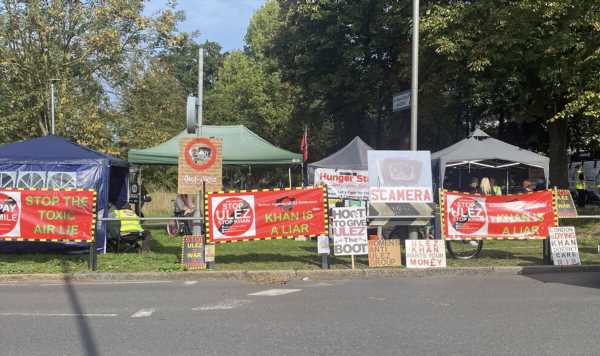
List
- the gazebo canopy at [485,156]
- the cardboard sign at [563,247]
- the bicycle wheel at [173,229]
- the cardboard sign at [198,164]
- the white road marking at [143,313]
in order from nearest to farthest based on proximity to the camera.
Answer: the white road marking at [143,313]
the cardboard sign at [198,164]
the cardboard sign at [563,247]
the bicycle wheel at [173,229]
the gazebo canopy at [485,156]

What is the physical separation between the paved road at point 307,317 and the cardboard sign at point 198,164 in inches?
78.3

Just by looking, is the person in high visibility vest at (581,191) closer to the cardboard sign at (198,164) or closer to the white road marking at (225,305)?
the cardboard sign at (198,164)

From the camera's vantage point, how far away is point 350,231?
11.5m

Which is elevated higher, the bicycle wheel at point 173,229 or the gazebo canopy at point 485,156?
the gazebo canopy at point 485,156

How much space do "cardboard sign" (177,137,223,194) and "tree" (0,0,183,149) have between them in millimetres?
15293

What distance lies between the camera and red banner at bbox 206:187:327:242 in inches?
447

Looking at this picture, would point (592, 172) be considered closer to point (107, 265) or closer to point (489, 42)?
point (489, 42)

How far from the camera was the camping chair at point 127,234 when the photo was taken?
46.1ft

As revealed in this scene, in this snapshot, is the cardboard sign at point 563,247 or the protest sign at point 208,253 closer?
the protest sign at point 208,253

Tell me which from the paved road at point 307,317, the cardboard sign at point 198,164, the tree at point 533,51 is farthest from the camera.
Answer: the tree at point 533,51

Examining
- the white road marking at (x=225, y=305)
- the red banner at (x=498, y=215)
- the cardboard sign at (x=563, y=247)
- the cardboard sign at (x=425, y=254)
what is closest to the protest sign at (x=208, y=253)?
the white road marking at (x=225, y=305)

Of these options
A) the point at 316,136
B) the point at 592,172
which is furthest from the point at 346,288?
the point at 316,136

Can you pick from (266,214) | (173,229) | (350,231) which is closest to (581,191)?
(173,229)

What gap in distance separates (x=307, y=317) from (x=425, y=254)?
465cm
